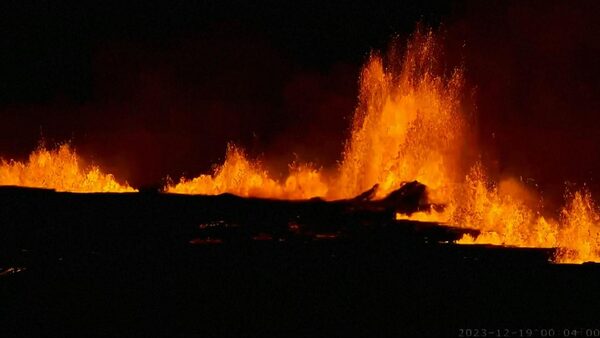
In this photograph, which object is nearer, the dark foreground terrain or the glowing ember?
the dark foreground terrain

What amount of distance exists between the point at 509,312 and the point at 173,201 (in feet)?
63.5

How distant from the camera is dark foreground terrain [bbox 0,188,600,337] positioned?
13.2m

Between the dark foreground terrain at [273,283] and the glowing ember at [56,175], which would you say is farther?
the glowing ember at [56,175]

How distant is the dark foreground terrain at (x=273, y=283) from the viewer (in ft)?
43.2

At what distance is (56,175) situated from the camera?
155 feet

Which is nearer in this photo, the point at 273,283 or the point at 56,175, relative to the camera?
the point at 273,283

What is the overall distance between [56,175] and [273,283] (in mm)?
34570

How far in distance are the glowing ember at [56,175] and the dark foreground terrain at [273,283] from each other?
18.6 meters

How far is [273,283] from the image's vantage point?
16281 millimetres

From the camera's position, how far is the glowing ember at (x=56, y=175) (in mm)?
44425

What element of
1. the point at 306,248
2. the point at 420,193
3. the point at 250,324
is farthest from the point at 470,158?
the point at 250,324

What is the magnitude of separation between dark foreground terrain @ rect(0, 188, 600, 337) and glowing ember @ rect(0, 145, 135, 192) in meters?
18.6

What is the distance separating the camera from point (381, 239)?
23672mm

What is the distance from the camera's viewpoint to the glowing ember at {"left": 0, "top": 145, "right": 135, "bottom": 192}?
44425 mm
